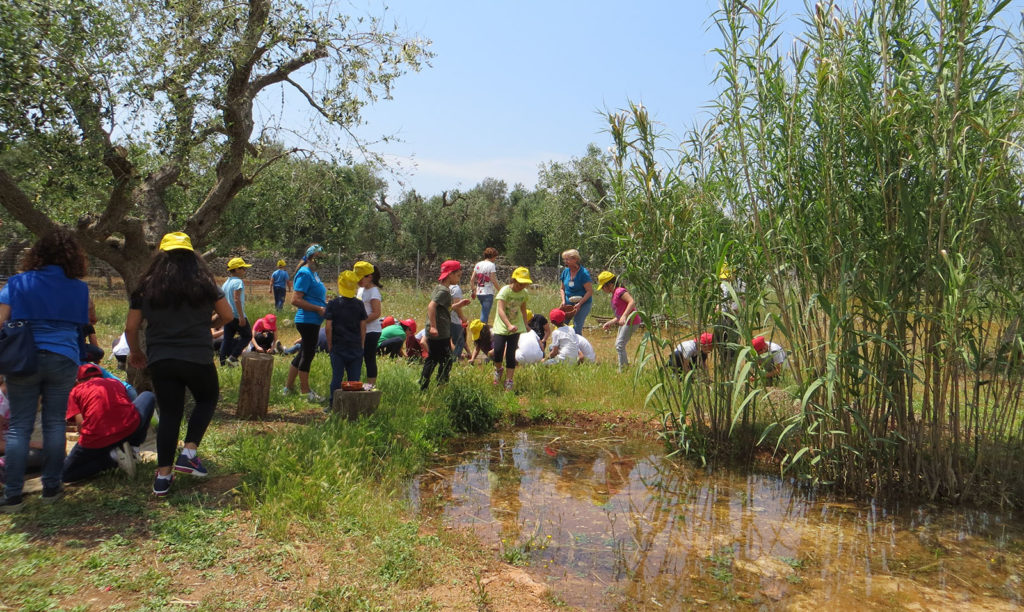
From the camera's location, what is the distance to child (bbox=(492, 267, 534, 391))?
7609 millimetres

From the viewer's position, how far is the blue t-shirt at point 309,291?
22.7 ft

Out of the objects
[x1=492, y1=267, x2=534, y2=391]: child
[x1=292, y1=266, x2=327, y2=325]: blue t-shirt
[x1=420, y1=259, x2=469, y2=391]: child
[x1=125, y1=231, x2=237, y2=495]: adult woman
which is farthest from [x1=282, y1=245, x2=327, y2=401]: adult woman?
[x1=125, y1=231, x2=237, y2=495]: adult woman

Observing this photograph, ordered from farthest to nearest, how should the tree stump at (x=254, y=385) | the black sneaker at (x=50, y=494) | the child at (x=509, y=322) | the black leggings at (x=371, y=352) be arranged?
the child at (x=509, y=322) < the black leggings at (x=371, y=352) < the tree stump at (x=254, y=385) < the black sneaker at (x=50, y=494)

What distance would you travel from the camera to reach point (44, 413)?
3.99 metres

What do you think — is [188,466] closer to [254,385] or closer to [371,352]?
[254,385]

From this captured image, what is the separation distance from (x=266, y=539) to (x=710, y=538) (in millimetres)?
2745

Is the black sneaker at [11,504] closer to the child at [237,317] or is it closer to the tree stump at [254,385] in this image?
the tree stump at [254,385]

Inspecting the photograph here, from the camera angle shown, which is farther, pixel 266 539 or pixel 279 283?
pixel 279 283

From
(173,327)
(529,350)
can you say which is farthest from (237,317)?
(173,327)

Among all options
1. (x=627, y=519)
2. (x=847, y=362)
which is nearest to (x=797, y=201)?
(x=847, y=362)

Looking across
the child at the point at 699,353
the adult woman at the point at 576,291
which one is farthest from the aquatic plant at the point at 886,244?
the adult woman at the point at 576,291

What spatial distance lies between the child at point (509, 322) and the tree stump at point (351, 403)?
207cm

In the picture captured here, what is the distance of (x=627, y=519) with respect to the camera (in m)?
4.62

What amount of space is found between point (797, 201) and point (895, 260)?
0.79m
